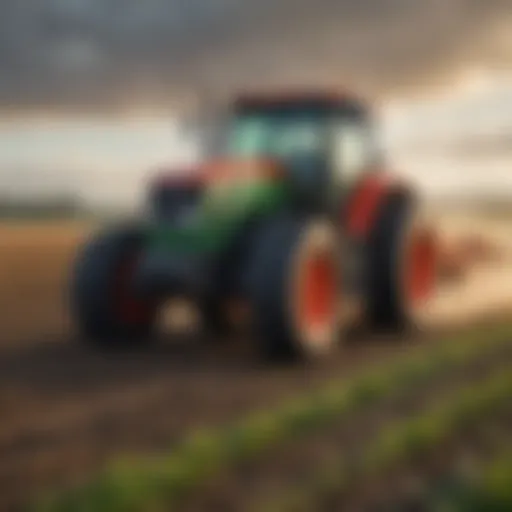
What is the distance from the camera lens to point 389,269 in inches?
187

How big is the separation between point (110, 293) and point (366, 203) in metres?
1.17

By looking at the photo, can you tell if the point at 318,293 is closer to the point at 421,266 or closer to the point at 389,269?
the point at 389,269

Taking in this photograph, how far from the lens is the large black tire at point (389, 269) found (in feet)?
15.6

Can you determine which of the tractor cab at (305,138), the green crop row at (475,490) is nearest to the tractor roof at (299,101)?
the tractor cab at (305,138)

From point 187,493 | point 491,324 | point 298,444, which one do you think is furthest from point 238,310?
point 187,493

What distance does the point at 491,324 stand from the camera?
16.4 feet

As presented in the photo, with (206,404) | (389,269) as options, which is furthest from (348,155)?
(206,404)

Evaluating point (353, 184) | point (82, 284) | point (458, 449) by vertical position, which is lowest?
point (458, 449)

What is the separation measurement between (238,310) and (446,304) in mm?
1428

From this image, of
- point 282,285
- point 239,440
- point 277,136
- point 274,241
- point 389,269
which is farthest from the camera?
point 389,269

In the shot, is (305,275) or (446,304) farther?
(446,304)

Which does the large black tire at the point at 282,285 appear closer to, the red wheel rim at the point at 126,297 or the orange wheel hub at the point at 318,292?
the orange wheel hub at the point at 318,292

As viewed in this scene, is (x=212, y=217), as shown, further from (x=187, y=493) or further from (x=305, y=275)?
(x=187, y=493)

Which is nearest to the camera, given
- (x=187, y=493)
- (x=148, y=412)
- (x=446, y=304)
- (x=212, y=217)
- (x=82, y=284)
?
(x=187, y=493)
